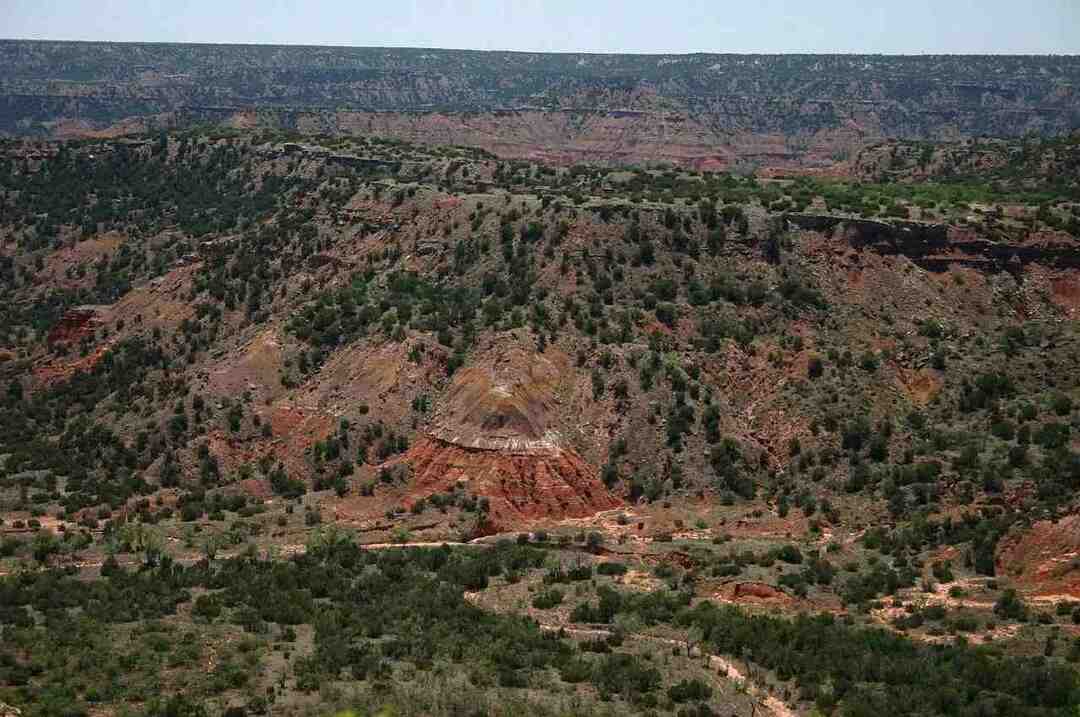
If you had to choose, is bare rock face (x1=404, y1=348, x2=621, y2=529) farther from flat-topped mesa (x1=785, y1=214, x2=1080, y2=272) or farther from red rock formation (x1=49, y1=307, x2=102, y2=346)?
red rock formation (x1=49, y1=307, x2=102, y2=346)

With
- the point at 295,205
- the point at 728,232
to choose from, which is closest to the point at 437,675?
the point at 728,232

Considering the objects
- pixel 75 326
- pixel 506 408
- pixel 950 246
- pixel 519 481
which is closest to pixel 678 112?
pixel 75 326

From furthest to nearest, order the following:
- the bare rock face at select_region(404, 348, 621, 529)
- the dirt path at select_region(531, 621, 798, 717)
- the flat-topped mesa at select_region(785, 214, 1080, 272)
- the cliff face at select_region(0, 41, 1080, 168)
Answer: the cliff face at select_region(0, 41, 1080, 168), the flat-topped mesa at select_region(785, 214, 1080, 272), the bare rock face at select_region(404, 348, 621, 529), the dirt path at select_region(531, 621, 798, 717)

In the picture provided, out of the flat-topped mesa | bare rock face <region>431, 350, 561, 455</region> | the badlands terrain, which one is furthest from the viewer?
the flat-topped mesa

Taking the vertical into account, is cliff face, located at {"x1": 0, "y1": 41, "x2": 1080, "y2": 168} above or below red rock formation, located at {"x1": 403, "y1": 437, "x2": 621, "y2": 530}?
above

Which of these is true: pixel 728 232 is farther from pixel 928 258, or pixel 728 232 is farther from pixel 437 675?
pixel 437 675

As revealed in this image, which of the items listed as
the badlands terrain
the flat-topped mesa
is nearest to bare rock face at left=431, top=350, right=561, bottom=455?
the badlands terrain
